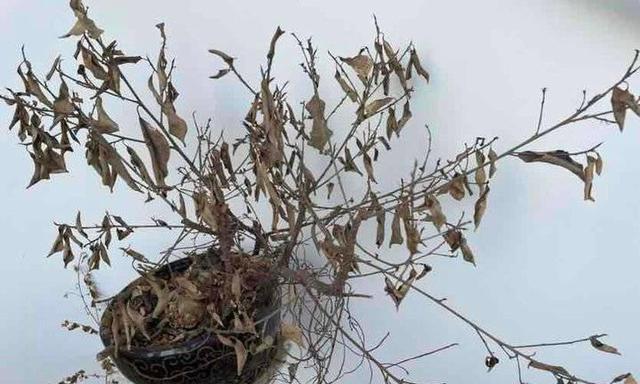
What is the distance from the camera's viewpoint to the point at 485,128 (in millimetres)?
833

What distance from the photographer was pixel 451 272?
912 millimetres

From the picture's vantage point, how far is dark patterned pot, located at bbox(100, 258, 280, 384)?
2.63 ft

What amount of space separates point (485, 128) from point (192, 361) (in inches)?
15.2

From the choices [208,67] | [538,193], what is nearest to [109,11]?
[208,67]

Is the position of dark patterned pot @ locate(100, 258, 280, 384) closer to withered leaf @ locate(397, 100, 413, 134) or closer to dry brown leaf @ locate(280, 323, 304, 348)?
dry brown leaf @ locate(280, 323, 304, 348)

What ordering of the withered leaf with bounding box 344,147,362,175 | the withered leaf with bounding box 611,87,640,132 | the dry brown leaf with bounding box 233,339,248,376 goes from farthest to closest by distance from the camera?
the withered leaf with bounding box 344,147,362,175, the dry brown leaf with bounding box 233,339,248,376, the withered leaf with bounding box 611,87,640,132

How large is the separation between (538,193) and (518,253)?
0.08 m

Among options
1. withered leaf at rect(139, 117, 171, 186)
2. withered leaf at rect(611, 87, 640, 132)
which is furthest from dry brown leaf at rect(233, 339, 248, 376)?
withered leaf at rect(611, 87, 640, 132)

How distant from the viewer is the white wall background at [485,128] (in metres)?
0.79

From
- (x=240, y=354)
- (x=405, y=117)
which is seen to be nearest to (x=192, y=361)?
(x=240, y=354)

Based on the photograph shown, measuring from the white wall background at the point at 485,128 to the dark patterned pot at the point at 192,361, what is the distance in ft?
0.63

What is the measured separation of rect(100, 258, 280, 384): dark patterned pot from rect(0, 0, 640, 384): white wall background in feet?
0.63

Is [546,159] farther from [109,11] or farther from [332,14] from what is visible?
[109,11]

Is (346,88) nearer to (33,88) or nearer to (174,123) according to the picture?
(174,123)
